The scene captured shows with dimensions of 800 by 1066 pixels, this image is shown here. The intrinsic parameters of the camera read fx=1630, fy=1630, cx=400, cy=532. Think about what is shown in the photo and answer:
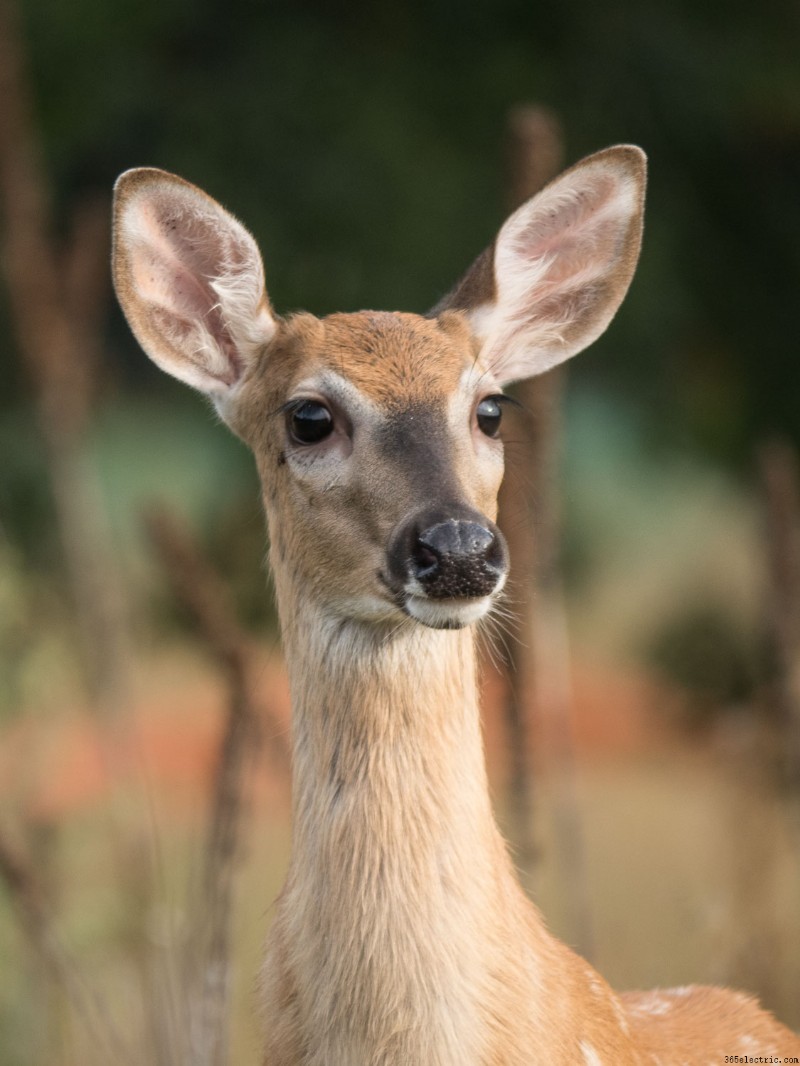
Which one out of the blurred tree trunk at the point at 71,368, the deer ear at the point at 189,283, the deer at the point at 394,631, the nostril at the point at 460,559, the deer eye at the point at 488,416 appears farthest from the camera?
the blurred tree trunk at the point at 71,368

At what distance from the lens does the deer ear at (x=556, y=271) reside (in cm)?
387

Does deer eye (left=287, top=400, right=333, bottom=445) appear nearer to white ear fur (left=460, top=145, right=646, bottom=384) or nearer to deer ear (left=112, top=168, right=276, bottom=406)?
deer ear (left=112, top=168, right=276, bottom=406)

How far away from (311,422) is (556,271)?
898mm

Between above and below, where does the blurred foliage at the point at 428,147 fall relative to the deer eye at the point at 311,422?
above

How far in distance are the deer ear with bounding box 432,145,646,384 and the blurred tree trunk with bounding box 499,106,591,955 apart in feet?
0.47

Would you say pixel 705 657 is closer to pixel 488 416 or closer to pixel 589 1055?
pixel 488 416

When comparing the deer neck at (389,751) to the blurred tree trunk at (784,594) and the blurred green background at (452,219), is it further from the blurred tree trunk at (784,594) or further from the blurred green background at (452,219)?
the blurred green background at (452,219)

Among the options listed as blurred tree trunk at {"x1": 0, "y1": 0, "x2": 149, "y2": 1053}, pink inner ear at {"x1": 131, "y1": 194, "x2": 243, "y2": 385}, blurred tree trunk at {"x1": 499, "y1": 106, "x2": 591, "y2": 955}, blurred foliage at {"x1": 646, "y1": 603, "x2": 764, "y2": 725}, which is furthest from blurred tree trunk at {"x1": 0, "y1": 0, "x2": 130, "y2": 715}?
blurred foliage at {"x1": 646, "y1": 603, "x2": 764, "y2": 725}

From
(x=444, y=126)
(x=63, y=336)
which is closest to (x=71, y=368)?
(x=63, y=336)

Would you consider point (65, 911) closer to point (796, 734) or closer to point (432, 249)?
point (796, 734)

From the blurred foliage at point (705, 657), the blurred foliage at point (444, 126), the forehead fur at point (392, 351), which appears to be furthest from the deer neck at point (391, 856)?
the blurred foliage at point (705, 657)

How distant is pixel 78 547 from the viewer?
5.54 metres

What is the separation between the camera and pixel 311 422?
3.50 meters

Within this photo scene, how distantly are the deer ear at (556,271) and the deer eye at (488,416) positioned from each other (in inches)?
10.1
